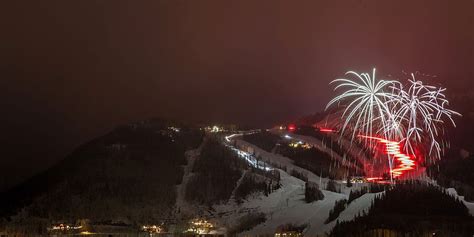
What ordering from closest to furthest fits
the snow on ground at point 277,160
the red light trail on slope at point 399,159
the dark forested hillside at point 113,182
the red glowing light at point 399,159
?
1. the dark forested hillside at point 113,182
2. the red light trail on slope at point 399,159
3. the red glowing light at point 399,159
4. the snow on ground at point 277,160

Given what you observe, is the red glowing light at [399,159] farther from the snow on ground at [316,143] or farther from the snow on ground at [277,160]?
the snow on ground at [277,160]

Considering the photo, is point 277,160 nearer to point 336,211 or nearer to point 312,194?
point 312,194

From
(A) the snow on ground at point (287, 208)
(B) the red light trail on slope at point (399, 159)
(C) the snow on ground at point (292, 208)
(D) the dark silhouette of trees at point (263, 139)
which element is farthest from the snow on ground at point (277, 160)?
(B) the red light trail on slope at point (399, 159)

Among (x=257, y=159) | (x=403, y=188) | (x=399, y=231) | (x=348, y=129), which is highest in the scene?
(x=348, y=129)

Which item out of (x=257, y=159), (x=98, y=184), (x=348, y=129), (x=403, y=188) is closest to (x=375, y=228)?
(x=403, y=188)

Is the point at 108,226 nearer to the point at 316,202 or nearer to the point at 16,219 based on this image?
the point at 16,219

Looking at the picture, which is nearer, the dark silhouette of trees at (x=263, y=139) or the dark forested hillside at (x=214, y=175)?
the dark forested hillside at (x=214, y=175)

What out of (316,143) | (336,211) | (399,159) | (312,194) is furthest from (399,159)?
(336,211)

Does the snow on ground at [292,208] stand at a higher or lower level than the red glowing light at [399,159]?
lower
